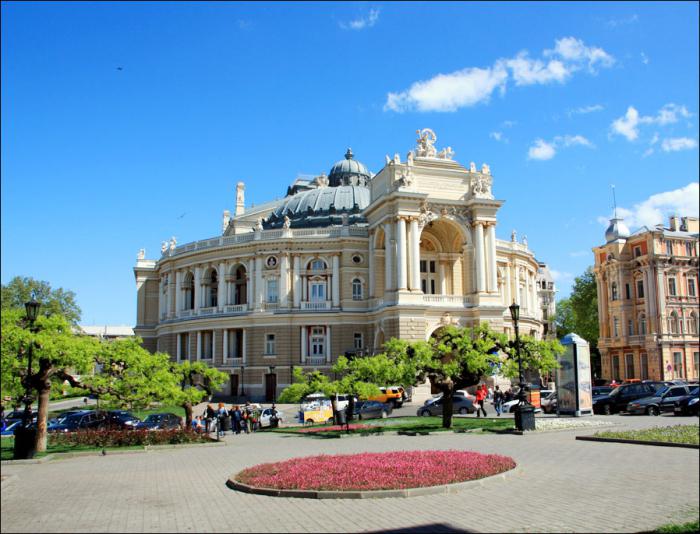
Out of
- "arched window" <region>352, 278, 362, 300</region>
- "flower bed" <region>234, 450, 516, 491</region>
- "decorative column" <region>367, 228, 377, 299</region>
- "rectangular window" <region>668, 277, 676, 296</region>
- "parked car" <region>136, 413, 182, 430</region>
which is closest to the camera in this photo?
"flower bed" <region>234, 450, 516, 491</region>

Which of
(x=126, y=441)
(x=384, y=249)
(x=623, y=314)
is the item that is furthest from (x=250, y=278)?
(x=623, y=314)

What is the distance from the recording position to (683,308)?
77125 millimetres

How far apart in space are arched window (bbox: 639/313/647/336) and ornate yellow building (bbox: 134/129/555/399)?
559 inches

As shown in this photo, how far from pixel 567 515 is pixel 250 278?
182 feet

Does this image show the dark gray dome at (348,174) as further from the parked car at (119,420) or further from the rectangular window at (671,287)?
the parked car at (119,420)

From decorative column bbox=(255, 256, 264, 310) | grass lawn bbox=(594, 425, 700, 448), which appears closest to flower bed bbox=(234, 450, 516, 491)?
grass lawn bbox=(594, 425, 700, 448)

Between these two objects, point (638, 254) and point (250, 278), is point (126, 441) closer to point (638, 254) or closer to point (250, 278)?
point (250, 278)

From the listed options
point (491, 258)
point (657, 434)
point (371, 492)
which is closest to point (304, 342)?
point (491, 258)

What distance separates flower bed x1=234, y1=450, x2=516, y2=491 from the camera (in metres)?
15.1

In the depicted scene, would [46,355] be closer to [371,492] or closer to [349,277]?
[371,492]

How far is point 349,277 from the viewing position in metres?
63.8

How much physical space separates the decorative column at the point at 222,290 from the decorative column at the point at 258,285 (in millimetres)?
4066

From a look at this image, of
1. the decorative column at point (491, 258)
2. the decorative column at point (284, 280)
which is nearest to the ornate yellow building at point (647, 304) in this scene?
the decorative column at point (491, 258)

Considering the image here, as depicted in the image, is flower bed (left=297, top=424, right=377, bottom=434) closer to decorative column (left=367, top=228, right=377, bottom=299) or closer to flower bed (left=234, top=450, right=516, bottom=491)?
flower bed (left=234, top=450, right=516, bottom=491)
